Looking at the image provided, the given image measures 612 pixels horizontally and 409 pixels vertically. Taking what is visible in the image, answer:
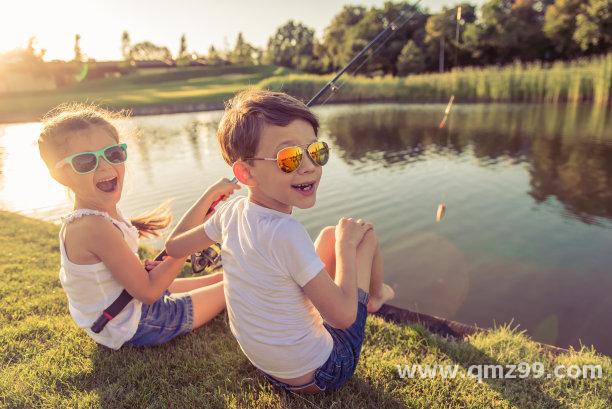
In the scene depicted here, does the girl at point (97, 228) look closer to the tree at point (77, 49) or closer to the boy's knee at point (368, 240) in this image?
the boy's knee at point (368, 240)

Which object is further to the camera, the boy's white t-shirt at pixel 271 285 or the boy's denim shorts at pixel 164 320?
the boy's denim shorts at pixel 164 320

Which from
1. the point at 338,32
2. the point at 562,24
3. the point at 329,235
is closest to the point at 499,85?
the point at 329,235

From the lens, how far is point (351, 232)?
2232mm

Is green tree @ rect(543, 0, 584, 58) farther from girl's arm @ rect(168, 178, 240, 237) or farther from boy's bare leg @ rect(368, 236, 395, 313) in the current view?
girl's arm @ rect(168, 178, 240, 237)

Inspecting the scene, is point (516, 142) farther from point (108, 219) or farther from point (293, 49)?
point (293, 49)

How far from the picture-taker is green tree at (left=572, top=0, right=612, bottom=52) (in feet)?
130

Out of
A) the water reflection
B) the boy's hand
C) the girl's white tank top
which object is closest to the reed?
the water reflection

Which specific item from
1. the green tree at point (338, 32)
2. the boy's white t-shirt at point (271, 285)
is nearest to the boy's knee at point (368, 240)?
the boy's white t-shirt at point (271, 285)

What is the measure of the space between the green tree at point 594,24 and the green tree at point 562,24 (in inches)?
38.0

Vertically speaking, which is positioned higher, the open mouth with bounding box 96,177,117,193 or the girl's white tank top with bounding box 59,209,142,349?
the open mouth with bounding box 96,177,117,193

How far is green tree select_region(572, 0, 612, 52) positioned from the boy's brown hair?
1989 inches

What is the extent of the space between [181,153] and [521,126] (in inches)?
537

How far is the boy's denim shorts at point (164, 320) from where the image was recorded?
9.30ft

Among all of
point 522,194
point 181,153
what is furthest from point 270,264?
point 181,153
